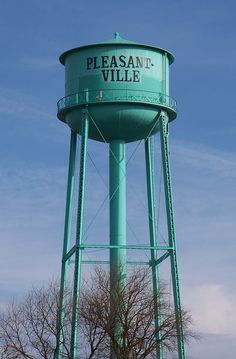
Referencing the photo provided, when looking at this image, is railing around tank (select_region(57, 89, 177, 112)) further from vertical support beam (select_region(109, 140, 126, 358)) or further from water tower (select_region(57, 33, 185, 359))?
vertical support beam (select_region(109, 140, 126, 358))

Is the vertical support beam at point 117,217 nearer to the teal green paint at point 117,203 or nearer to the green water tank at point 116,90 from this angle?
the teal green paint at point 117,203

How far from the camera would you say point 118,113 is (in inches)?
1677

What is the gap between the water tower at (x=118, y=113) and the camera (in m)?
42.6

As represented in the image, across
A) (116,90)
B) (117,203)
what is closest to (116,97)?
(116,90)

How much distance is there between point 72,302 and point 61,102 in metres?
9.33

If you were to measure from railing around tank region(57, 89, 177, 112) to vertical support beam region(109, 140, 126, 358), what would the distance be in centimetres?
248

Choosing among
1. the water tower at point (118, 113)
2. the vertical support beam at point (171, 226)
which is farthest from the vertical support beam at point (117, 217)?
the vertical support beam at point (171, 226)

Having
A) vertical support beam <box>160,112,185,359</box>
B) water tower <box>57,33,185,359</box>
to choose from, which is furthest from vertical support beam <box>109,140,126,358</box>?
vertical support beam <box>160,112,185,359</box>

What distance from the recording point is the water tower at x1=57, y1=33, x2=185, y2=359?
1677 inches

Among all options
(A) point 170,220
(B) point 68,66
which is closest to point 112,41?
(B) point 68,66

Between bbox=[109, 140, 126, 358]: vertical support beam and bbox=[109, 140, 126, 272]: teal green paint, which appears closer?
bbox=[109, 140, 126, 358]: vertical support beam

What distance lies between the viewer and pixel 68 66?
4459cm

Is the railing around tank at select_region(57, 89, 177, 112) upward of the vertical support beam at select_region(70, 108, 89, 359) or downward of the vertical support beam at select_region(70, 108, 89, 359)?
upward

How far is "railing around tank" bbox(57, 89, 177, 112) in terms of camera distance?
42.8 m
